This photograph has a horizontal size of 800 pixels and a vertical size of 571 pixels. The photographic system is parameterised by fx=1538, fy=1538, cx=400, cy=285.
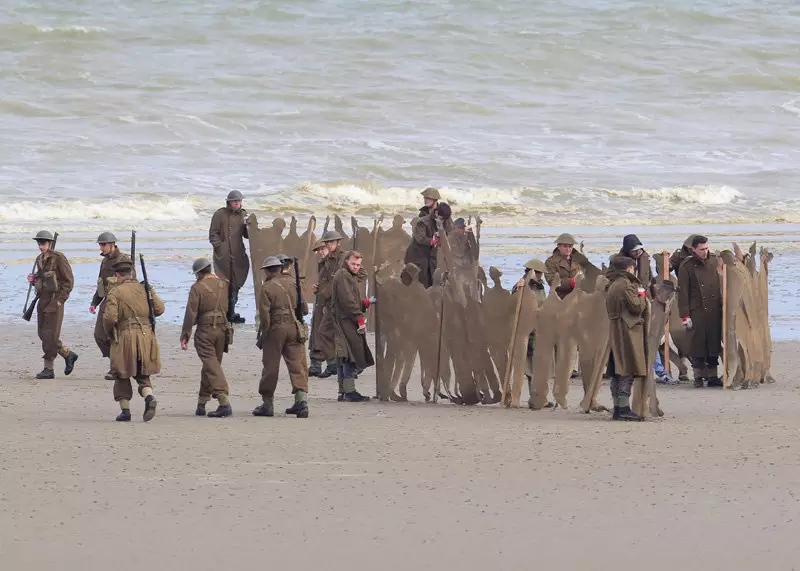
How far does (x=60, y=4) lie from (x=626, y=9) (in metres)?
24.1

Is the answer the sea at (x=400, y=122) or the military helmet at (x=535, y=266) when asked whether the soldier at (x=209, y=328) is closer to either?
the military helmet at (x=535, y=266)

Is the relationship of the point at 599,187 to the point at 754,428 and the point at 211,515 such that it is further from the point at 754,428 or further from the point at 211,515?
the point at 211,515

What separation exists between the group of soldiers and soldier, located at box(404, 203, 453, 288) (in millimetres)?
A: 1842

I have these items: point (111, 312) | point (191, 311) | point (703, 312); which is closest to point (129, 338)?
point (111, 312)

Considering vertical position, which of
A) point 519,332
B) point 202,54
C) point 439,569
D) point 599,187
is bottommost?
point 439,569

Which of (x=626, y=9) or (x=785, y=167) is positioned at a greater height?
(x=626, y=9)

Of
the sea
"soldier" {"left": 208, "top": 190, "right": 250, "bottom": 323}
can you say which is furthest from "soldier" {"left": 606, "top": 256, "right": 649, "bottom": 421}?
the sea

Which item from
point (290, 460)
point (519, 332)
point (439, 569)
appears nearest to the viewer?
point (439, 569)

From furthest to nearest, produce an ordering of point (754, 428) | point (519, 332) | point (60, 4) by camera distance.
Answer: point (60, 4)
point (519, 332)
point (754, 428)

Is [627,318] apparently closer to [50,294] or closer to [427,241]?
[427,241]

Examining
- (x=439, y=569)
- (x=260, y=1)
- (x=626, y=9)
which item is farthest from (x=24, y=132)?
(x=439, y=569)

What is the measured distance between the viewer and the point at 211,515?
8156mm

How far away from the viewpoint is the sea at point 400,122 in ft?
110

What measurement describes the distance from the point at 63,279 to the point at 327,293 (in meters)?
2.56
